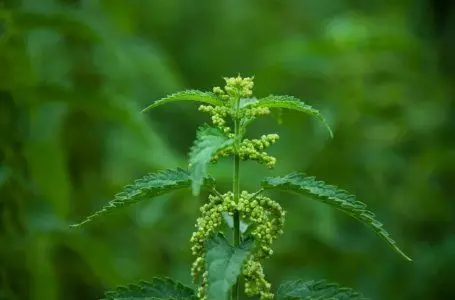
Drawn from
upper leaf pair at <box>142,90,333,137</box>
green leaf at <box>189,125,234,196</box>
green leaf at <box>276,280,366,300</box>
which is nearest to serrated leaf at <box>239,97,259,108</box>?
upper leaf pair at <box>142,90,333,137</box>

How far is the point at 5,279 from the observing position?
2.94 meters

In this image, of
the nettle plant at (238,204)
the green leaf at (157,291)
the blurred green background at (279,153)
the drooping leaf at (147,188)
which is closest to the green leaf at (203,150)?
the nettle plant at (238,204)

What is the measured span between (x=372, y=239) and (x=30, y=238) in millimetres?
1980

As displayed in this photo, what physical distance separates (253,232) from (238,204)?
7 centimetres

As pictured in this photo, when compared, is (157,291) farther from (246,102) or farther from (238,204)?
(246,102)

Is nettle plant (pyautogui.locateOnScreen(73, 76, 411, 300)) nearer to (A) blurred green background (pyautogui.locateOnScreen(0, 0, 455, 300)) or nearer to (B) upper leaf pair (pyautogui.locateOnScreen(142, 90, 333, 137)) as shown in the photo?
(B) upper leaf pair (pyautogui.locateOnScreen(142, 90, 333, 137))

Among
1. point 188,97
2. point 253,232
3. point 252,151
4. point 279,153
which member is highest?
point 279,153

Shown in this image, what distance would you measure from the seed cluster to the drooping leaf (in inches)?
3.5

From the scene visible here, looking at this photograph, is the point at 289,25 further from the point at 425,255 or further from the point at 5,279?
the point at 5,279

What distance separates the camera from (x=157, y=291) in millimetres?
1738

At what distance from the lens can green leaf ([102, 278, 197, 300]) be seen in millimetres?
1706

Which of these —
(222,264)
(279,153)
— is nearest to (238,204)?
(222,264)

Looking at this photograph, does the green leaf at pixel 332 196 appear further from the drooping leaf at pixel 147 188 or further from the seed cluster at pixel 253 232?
the drooping leaf at pixel 147 188

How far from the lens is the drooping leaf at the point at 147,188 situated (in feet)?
5.37
